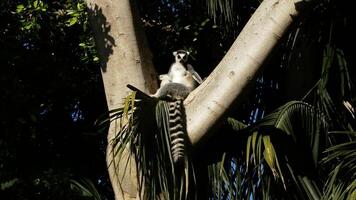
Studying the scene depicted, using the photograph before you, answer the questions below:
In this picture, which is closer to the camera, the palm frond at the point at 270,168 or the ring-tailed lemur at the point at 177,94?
the ring-tailed lemur at the point at 177,94

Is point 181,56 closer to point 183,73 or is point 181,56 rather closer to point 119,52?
point 183,73

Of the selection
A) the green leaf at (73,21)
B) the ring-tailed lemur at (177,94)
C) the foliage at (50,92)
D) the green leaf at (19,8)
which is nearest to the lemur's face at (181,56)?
the ring-tailed lemur at (177,94)

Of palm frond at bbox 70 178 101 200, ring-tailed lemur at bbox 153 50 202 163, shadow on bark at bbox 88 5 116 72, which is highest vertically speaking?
shadow on bark at bbox 88 5 116 72

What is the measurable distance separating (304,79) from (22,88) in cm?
265

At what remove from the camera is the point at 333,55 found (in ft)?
22.4

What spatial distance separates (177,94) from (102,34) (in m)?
0.77

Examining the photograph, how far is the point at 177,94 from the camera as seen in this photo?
6.61 meters

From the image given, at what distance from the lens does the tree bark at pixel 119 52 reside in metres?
6.25

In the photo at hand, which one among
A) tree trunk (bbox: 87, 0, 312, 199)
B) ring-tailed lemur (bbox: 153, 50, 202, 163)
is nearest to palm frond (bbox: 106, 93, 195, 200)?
ring-tailed lemur (bbox: 153, 50, 202, 163)

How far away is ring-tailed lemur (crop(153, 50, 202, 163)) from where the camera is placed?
5.77 meters

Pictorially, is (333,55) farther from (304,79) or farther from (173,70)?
(173,70)

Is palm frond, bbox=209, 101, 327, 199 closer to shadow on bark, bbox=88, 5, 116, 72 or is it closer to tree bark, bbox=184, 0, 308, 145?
tree bark, bbox=184, 0, 308, 145

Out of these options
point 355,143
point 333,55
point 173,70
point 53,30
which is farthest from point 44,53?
point 355,143

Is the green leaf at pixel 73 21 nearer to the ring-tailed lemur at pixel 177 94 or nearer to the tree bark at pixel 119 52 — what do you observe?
the ring-tailed lemur at pixel 177 94
